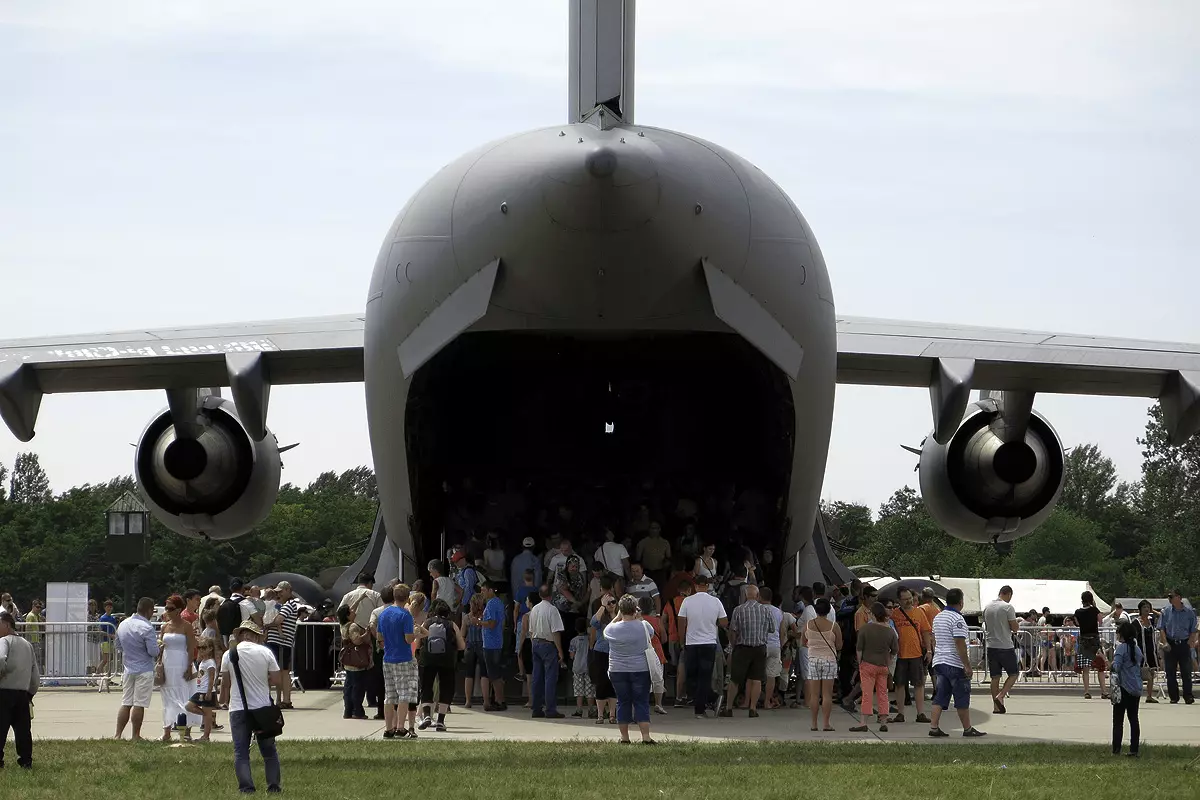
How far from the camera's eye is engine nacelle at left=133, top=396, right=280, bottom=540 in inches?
637

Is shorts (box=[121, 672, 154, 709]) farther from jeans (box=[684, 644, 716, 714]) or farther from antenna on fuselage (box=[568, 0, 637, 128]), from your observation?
antenna on fuselage (box=[568, 0, 637, 128])

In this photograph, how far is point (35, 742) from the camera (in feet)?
40.3

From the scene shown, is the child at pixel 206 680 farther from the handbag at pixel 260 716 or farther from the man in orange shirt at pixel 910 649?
the man in orange shirt at pixel 910 649

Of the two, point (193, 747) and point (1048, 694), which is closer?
point (193, 747)

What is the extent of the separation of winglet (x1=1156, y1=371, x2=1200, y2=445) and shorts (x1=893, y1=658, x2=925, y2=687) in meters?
2.98

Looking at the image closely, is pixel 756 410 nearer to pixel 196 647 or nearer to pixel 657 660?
pixel 657 660

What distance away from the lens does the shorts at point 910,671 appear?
13.8 meters

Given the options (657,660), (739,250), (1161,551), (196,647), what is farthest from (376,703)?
(1161,551)

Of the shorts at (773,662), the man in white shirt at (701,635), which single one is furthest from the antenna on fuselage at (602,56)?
Answer: the shorts at (773,662)

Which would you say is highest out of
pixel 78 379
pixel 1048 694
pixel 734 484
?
pixel 78 379

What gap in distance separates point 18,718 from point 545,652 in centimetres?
445

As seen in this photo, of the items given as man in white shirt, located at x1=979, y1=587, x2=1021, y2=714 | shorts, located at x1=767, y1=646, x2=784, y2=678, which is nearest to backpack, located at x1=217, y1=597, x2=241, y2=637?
shorts, located at x1=767, y1=646, x2=784, y2=678

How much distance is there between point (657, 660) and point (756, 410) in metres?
3.71

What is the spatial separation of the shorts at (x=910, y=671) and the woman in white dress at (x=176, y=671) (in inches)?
232
